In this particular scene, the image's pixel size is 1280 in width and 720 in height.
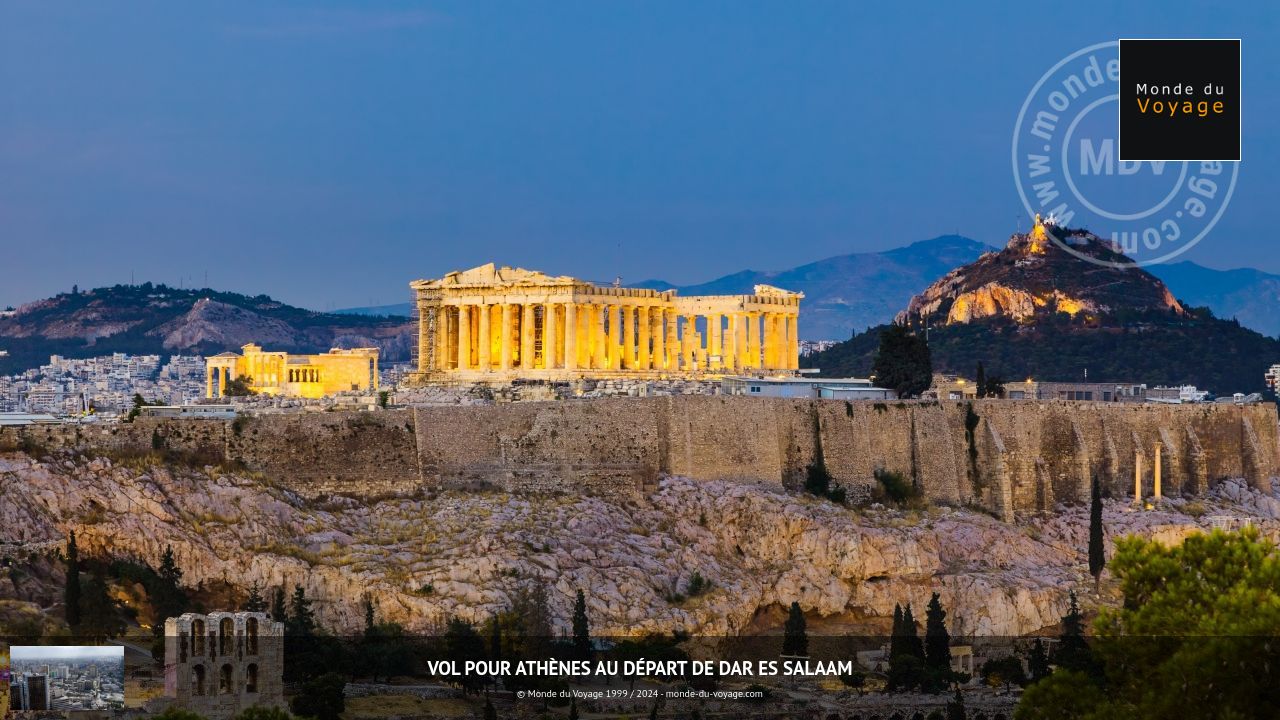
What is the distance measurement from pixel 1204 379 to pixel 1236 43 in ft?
180

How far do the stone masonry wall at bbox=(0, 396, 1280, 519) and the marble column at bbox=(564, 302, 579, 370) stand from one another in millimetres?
9671

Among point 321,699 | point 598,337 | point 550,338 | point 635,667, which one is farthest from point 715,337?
point 321,699

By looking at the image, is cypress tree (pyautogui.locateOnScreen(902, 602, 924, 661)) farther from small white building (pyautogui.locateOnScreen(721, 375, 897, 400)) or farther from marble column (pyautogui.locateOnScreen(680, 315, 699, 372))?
marble column (pyautogui.locateOnScreen(680, 315, 699, 372))

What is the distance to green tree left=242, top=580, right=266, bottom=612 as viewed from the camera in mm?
53656

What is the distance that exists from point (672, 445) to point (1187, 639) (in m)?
29.2

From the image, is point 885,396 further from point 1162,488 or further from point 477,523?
point 477,523

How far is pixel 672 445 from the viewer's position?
65438mm

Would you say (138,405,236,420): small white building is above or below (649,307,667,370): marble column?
below

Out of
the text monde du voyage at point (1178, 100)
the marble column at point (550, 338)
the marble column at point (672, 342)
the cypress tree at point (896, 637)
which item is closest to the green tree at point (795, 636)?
the cypress tree at point (896, 637)

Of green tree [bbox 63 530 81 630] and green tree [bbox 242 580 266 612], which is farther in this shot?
green tree [bbox 242 580 266 612]

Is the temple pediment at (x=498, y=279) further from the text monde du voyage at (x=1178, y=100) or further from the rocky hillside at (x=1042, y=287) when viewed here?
the rocky hillside at (x=1042, y=287)

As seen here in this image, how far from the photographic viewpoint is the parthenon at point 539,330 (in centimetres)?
7588

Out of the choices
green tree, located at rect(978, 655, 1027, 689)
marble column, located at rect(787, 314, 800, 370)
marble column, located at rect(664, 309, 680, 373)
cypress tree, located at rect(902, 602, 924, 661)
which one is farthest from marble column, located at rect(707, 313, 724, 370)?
green tree, located at rect(978, 655, 1027, 689)

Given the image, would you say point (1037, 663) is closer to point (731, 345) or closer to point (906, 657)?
point (906, 657)
